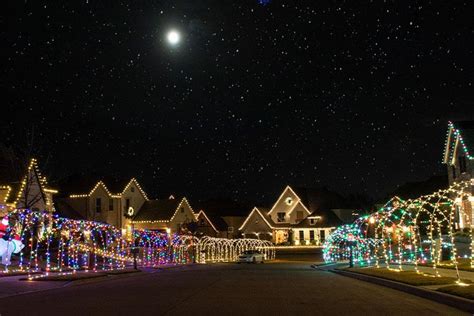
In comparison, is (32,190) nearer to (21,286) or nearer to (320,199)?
(21,286)

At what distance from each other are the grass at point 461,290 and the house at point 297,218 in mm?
57683

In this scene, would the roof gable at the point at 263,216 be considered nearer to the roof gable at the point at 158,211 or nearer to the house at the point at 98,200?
the roof gable at the point at 158,211

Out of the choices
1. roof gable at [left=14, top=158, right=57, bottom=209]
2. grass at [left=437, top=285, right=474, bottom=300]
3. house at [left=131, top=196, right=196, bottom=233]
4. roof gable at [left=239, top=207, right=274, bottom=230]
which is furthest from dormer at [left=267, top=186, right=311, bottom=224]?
grass at [left=437, top=285, right=474, bottom=300]

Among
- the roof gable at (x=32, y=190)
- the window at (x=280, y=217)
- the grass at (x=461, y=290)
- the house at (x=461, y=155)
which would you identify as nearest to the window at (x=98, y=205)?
the roof gable at (x=32, y=190)

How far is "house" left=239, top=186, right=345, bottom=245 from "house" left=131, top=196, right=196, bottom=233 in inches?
400

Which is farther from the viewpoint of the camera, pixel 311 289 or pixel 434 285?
pixel 311 289

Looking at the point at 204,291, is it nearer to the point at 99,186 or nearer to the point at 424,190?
the point at 99,186

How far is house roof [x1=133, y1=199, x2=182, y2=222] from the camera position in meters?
71.3

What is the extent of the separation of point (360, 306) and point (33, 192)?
36.1 meters

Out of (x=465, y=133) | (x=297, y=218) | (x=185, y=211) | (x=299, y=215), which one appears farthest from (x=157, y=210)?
(x=465, y=133)

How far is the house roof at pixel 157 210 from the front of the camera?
71.3 m

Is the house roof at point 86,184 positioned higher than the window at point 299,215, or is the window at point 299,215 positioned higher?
the house roof at point 86,184

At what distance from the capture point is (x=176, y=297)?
1558cm

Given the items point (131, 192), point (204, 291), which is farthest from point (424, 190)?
point (204, 291)
